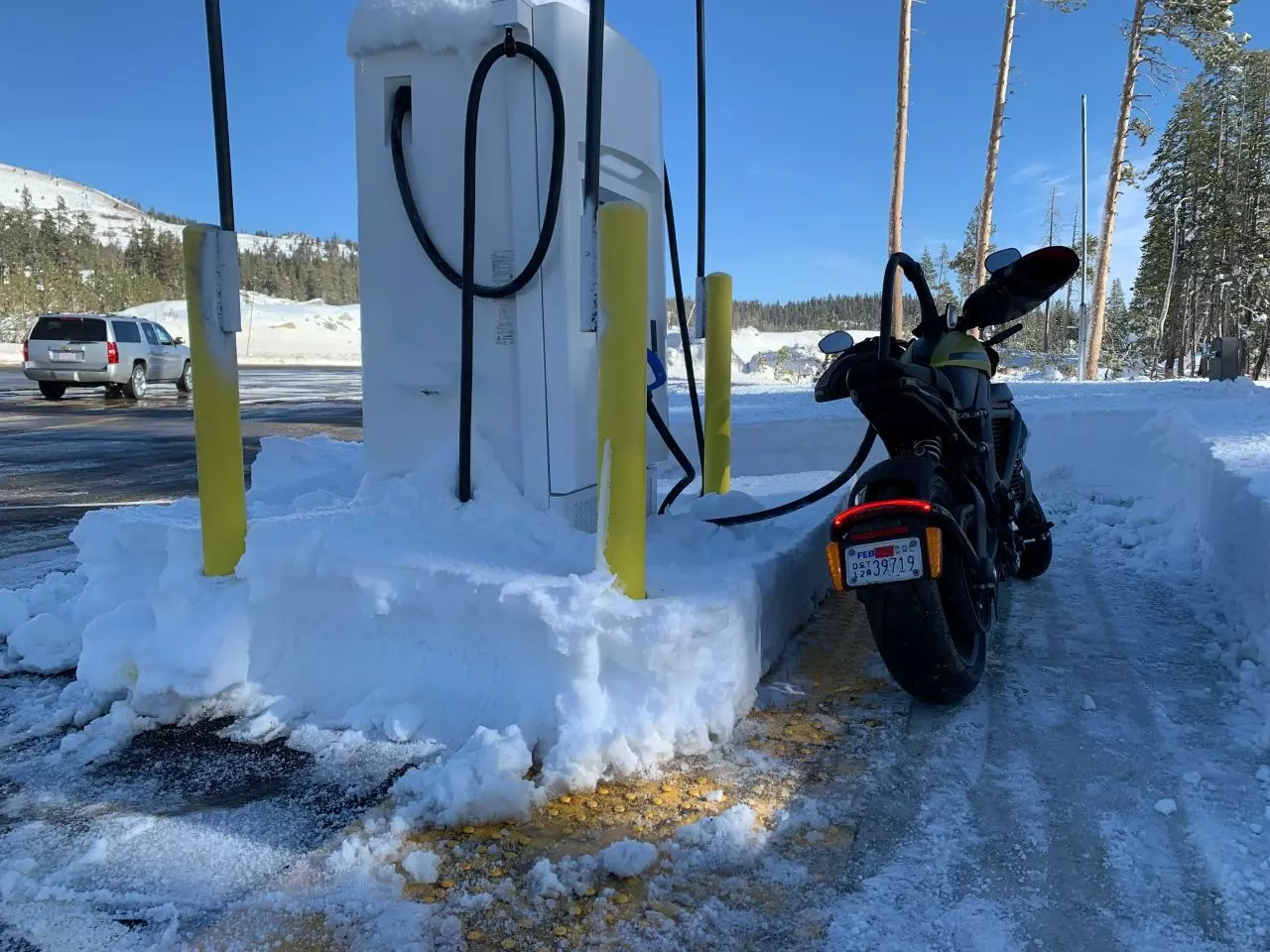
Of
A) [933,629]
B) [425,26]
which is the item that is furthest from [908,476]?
[425,26]

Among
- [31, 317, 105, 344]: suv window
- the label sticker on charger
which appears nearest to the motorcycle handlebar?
the label sticker on charger

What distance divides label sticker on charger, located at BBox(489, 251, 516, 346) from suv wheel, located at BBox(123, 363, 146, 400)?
63.8 feet

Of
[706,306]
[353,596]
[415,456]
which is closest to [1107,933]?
[353,596]

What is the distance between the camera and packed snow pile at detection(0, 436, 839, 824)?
248 centimetres

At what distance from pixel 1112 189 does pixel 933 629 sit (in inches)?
990

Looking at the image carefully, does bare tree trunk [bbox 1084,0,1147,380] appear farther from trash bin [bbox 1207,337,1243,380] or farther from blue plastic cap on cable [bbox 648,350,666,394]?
blue plastic cap on cable [bbox 648,350,666,394]

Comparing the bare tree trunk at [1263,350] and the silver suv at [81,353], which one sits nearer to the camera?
the silver suv at [81,353]

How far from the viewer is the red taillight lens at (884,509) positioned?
265 centimetres

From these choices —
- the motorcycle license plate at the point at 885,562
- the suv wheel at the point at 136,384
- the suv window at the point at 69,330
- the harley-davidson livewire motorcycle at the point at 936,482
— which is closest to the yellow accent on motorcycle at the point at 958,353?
the harley-davidson livewire motorcycle at the point at 936,482

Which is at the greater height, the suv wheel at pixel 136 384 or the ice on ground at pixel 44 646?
the suv wheel at pixel 136 384

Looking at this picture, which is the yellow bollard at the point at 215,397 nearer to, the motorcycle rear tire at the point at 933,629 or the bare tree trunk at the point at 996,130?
the motorcycle rear tire at the point at 933,629

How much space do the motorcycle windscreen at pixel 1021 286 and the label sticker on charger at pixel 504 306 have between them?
6.36 ft

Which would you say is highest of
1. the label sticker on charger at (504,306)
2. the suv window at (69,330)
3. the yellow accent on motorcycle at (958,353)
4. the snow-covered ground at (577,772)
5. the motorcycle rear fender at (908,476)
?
the suv window at (69,330)

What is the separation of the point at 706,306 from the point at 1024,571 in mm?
2310
